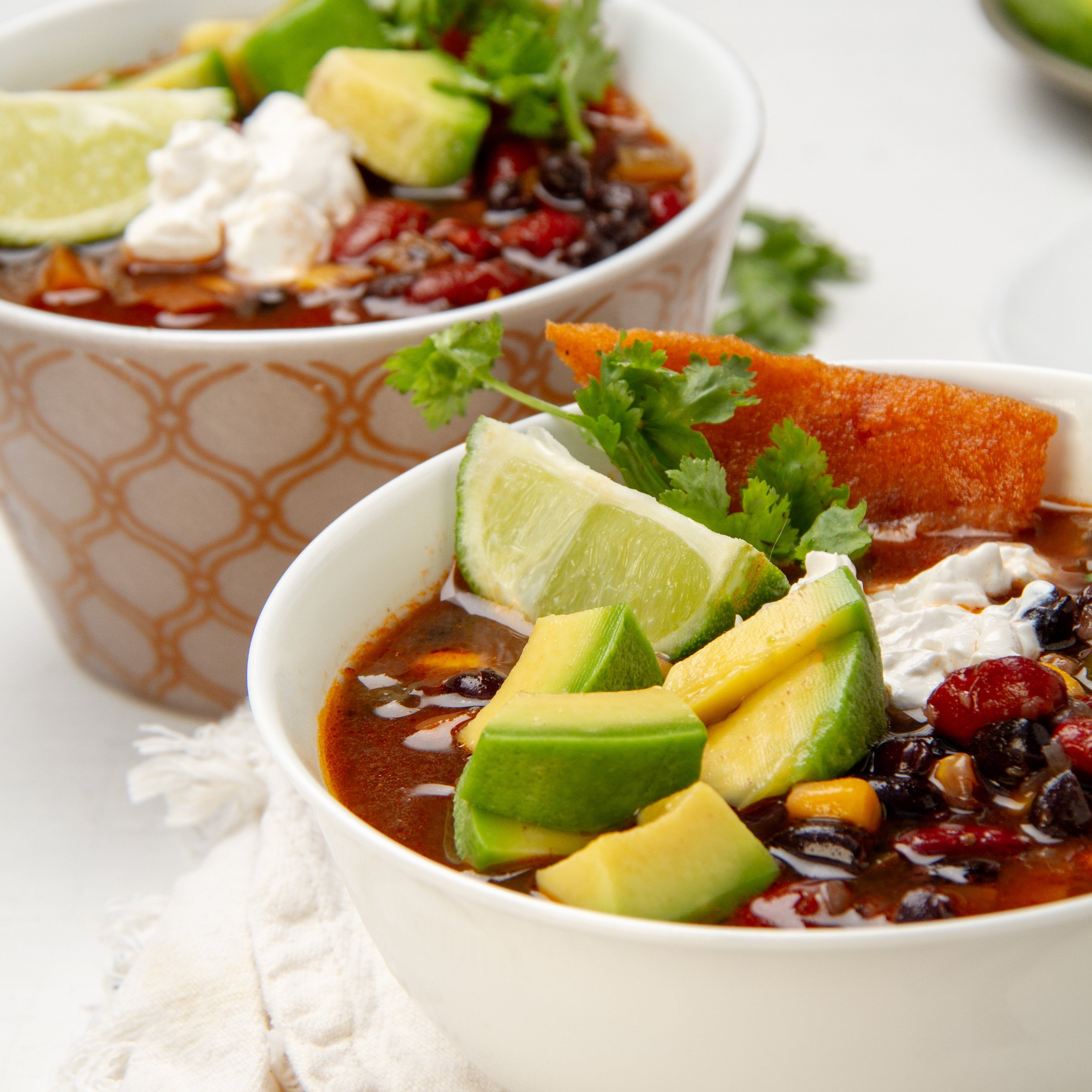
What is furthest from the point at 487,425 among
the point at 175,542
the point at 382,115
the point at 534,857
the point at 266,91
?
the point at 266,91

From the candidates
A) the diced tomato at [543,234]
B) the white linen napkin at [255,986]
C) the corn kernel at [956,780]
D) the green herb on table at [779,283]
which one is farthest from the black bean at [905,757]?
the green herb on table at [779,283]

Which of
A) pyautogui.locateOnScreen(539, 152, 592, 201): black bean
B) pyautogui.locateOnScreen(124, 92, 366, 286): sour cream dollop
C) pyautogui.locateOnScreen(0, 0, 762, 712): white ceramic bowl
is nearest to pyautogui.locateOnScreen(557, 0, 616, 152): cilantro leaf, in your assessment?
pyautogui.locateOnScreen(539, 152, 592, 201): black bean

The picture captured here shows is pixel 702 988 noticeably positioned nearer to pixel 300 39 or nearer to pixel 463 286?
pixel 463 286

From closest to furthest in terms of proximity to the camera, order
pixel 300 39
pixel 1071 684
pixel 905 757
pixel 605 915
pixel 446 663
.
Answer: pixel 605 915
pixel 905 757
pixel 1071 684
pixel 446 663
pixel 300 39

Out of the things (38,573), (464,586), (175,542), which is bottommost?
(38,573)

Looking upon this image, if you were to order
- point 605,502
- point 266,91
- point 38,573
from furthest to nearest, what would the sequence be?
point 266,91 → point 38,573 → point 605,502

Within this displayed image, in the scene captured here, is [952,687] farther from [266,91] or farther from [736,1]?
[736,1]

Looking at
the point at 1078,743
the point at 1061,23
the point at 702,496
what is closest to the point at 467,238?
the point at 702,496
